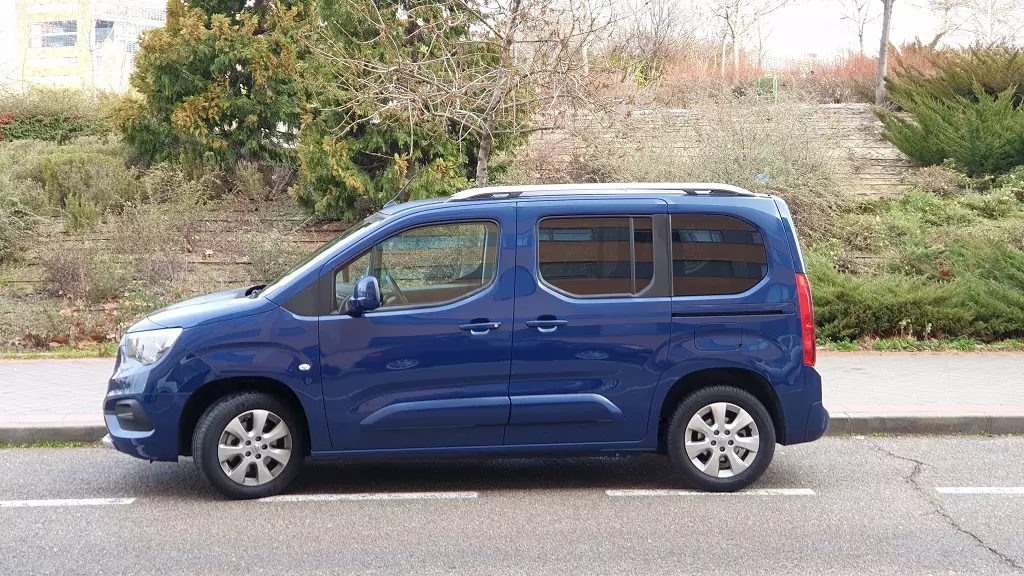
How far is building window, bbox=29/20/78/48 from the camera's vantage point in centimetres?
8025

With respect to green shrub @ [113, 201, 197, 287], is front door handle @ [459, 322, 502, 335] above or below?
below

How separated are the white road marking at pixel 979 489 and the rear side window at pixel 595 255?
2317mm

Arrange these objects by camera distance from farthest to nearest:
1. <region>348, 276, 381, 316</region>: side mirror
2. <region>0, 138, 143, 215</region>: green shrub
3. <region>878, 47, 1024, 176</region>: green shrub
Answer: <region>878, 47, 1024, 176</region>: green shrub
<region>0, 138, 143, 215</region>: green shrub
<region>348, 276, 381, 316</region>: side mirror

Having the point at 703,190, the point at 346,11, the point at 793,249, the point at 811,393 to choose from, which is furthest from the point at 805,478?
the point at 346,11

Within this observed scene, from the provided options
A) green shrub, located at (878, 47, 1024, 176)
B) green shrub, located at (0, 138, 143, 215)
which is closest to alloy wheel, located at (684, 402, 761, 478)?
green shrub, located at (0, 138, 143, 215)

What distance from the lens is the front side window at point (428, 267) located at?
6.16m

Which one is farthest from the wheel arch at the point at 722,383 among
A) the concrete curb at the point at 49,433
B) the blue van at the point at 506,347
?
the concrete curb at the point at 49,433

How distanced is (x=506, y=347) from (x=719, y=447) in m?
1.48

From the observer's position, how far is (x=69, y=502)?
20.2 ft

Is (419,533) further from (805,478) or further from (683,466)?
(805,478)

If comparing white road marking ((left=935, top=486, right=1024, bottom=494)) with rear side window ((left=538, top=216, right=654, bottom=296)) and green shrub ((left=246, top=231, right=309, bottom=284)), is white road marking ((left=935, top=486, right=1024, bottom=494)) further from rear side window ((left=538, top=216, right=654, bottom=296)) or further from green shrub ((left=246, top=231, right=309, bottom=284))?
green shrub ((left=246, top=231, right=309, bottom=284))

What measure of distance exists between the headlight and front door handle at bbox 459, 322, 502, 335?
1.71 m

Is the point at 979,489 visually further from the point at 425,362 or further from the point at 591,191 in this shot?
the point at 425,362

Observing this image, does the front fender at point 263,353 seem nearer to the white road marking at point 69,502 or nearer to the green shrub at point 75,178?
the white road marking at point 69,502
